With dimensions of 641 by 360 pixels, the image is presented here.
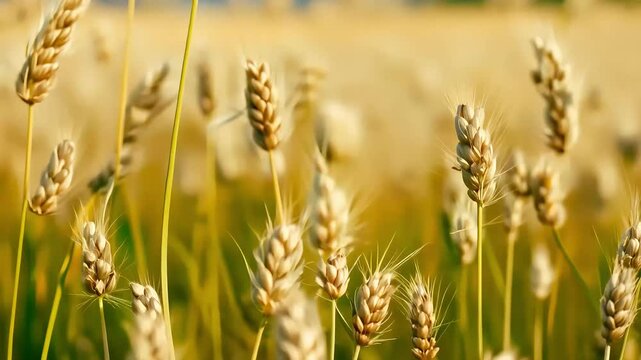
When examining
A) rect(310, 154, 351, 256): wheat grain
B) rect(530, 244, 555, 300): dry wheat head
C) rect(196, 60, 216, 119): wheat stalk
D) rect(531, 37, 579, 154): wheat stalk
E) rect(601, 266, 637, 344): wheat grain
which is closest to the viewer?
rect(601, 266, 637, 344): wheat grain

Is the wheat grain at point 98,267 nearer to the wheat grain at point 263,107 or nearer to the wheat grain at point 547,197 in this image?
the wheat grain at point 263,107

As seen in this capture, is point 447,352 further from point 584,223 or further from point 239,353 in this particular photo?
point 584,223

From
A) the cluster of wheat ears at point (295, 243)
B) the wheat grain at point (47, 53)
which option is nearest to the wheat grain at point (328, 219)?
the cluster of wheat ears at point (295, 243)

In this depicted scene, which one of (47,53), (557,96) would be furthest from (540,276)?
(47,53)

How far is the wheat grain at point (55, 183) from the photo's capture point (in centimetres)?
108

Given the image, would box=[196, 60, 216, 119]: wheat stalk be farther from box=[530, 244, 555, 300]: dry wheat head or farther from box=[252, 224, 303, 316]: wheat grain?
box=[252, 224, 303, 316]: wheat grain

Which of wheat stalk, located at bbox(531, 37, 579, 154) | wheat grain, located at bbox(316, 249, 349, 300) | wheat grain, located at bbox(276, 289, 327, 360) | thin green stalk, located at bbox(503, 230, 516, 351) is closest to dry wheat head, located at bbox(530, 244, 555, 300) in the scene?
thin green stalk, located at bbox(503, 230, 516, 351)

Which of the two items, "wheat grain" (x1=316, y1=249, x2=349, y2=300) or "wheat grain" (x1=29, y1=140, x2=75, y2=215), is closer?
"wheat grain" (x1=316, y1=249, x2=349, y2=300)

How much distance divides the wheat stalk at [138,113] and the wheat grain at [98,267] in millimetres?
399

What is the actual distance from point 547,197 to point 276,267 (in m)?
0.60

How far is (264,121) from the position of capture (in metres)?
1.12

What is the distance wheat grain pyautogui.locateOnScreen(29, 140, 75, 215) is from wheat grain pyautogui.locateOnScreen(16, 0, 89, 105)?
78 millimetres

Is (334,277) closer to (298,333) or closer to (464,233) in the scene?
(298,333)

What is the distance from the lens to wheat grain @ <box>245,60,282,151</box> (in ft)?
3.65
